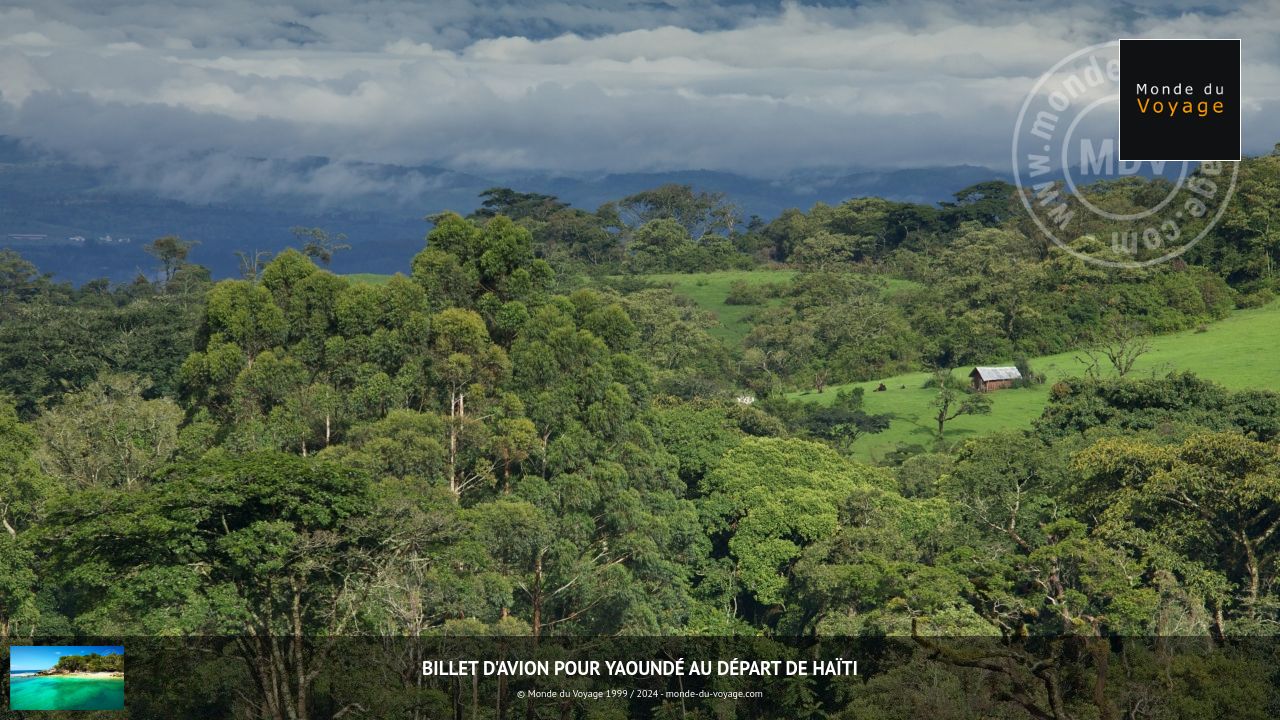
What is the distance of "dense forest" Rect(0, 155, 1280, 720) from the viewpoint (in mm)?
20969

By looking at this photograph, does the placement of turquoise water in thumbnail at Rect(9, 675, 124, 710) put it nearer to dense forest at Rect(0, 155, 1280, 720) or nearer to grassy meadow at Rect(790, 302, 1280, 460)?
dense forest at Rect(0, 155, 1280, 720)

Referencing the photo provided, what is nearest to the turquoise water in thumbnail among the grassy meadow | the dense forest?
the dense forest

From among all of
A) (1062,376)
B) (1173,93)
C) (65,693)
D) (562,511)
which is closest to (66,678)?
(65,693)

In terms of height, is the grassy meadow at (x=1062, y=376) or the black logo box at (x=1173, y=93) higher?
the black logo box at (x=1173, y=93)

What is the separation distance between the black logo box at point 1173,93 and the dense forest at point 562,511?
8.32 metres

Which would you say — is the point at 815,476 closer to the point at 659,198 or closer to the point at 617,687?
the point at 617,687

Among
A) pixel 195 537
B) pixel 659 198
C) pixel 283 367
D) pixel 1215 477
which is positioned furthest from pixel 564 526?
pixel 659 198

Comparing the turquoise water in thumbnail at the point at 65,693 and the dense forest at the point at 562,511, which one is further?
the dense forest at the point at 562,511

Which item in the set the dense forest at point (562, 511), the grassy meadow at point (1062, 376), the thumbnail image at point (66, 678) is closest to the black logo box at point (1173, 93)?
the dense forest at point (562, 511)

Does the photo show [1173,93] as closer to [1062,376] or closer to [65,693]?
[1062,376]

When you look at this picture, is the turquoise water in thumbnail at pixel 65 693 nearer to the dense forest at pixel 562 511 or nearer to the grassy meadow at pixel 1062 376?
the dense forest at pixel 562 511

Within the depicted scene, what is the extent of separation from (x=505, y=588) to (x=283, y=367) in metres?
8.31

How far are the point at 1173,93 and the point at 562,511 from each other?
27641 mm

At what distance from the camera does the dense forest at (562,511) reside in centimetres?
2097
